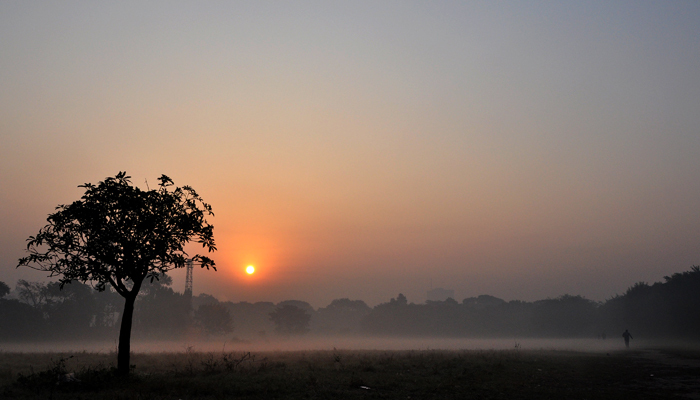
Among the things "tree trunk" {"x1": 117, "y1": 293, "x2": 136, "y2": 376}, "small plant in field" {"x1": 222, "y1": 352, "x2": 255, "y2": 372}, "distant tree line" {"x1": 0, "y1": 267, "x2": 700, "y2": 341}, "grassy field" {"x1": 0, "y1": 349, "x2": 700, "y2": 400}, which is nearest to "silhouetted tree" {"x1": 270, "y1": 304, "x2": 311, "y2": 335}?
"distant tree line" {"x1": 0, "y1": 267, "x2": 700, "y2": 341}

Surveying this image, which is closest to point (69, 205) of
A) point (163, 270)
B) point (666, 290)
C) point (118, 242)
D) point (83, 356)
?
point (118, 242)

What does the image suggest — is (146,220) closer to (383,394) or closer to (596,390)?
(383,394)

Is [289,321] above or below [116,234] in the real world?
below

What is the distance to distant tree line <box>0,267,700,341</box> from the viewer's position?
303ft

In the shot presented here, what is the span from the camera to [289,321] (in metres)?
140

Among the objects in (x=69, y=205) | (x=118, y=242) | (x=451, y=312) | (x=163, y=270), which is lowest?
(x=451, y=312)

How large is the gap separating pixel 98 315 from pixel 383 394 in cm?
12265

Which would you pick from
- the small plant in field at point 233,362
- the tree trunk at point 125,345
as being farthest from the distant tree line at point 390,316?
the tree trunk at point 125,345

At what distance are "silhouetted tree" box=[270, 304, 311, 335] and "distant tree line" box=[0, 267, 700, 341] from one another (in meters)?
0.32

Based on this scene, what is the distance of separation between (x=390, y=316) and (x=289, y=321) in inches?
1830

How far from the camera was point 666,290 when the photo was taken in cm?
9344

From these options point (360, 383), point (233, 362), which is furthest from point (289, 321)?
point (360, 383)

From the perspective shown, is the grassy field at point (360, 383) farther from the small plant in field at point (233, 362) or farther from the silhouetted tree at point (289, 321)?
the silhouetted tree at point (289, 321)

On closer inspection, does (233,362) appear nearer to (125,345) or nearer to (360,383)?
(125,345)
